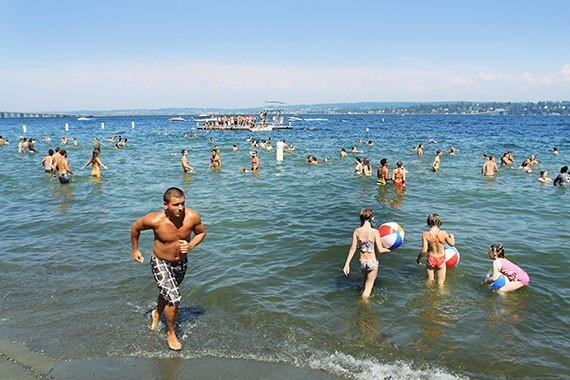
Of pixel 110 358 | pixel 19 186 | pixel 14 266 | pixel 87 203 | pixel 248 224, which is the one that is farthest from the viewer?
pixel 19 186

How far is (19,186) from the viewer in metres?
18.1

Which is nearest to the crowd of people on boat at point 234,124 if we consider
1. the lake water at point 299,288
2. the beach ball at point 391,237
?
the lake water at point 299,288

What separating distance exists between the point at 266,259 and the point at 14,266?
5286 mm

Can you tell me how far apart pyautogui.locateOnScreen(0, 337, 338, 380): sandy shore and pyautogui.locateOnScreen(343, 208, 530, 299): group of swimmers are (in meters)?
2.38

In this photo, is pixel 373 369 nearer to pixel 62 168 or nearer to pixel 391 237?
pixel 391 237

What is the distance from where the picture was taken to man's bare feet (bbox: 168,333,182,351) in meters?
5.44

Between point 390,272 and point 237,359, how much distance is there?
13.9 ft

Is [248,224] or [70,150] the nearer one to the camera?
[248,224]

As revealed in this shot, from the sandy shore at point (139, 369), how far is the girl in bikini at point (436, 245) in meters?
3.50

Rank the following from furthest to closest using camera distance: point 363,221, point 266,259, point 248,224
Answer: point 248,224, point 266,259, point 363,221

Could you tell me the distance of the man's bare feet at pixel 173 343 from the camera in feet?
17.9

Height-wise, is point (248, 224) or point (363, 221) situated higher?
point (363, 221)

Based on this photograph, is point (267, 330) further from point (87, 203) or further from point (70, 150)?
point (70, 150)

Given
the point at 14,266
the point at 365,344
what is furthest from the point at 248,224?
the point at 365,344
